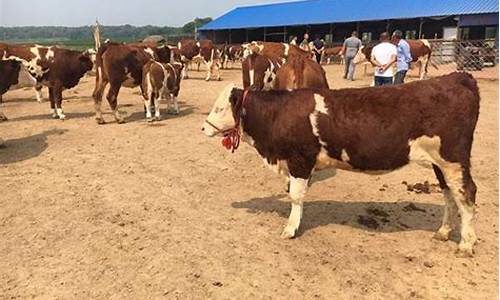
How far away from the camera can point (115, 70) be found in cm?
1130

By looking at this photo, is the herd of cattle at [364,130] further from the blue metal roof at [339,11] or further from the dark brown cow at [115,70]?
the blue metal roof at [339,11]

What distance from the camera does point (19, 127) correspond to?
11.1 metres

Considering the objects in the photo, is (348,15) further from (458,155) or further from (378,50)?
(458,155)

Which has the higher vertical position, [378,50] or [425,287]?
[378,50]

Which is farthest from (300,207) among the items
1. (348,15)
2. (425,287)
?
(348,15)

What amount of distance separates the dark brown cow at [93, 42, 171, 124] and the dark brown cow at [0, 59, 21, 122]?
1828mm

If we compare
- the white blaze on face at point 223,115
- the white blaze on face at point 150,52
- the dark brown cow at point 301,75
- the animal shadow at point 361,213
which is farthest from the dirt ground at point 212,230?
the white blaze on face at point 150,52

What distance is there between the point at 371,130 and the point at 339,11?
41.7 metres

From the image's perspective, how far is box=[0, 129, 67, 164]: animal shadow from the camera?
854cm

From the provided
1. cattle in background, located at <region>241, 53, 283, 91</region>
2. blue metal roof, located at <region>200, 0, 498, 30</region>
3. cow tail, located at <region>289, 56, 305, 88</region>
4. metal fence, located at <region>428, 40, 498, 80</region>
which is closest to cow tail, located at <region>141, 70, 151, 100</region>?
cattle in background, located at <region>241, 53, 283, 91</region>

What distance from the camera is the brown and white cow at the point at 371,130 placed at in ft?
15.8

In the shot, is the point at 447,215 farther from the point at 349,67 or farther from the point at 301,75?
the point at 349,67

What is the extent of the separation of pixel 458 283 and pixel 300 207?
1.78m

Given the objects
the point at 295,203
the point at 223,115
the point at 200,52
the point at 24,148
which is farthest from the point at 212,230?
the point at 200,52
